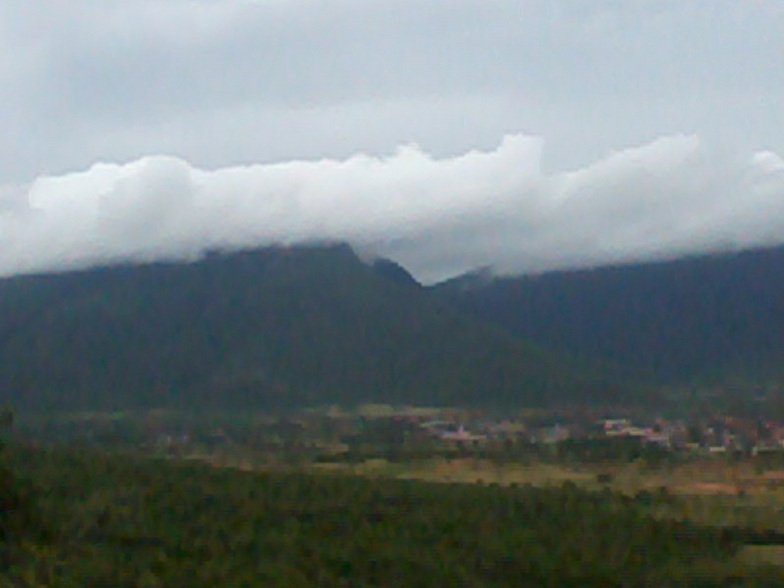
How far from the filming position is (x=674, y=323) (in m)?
177

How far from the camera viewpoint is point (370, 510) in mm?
55688

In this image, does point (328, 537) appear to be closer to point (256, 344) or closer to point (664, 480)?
point (664, 480)

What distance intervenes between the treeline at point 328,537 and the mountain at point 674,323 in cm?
8338

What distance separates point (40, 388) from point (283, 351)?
104 feet

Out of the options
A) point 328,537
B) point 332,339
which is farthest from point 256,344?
point 328,537

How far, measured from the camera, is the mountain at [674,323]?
14925 cm

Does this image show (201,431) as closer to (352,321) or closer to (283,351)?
(283,351)

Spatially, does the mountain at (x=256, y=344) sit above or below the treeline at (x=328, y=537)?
above

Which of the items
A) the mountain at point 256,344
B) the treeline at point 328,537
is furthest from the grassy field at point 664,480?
the mountain at point 256,344

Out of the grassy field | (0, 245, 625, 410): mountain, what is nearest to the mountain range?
(0, 245, 625, 410): mountain

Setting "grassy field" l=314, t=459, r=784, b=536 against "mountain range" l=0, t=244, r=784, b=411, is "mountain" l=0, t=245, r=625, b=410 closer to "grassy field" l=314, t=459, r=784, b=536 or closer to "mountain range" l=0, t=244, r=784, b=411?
"mountain range" l=0, t=244, r=784, b=411

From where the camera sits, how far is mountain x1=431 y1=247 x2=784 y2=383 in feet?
490

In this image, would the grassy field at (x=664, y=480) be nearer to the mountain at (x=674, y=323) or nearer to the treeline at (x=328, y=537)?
the treeline at (x=328, y=537)

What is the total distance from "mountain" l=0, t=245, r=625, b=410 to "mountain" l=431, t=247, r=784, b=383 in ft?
46.5
